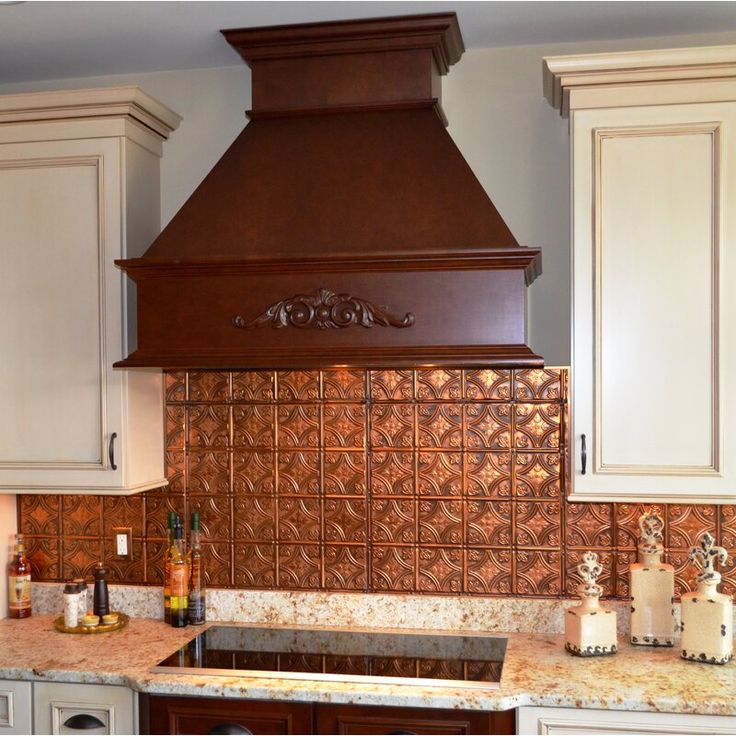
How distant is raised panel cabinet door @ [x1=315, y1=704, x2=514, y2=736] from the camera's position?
2281 mm

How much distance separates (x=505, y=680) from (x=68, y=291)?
1651mm

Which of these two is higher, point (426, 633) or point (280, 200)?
point (280, 200)

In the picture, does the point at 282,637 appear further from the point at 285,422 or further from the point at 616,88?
the point at 616,88

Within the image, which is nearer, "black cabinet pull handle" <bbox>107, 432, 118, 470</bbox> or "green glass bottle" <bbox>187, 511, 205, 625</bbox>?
"black cabinet pull handle" <bbox>107, 432, 118, 470</bbox>

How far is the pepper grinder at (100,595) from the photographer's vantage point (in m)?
2.89

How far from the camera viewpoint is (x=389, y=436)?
2879mm

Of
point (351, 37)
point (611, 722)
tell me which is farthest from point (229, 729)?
point (351, 37)

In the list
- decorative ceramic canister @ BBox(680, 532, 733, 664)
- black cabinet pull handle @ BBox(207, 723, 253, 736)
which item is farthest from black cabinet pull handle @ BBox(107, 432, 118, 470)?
decorative ceramic canister @ BBox(680, 532, 733, 664)

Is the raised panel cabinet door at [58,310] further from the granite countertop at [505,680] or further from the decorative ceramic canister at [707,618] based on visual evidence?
the decorative ceramic canister at [707,618]

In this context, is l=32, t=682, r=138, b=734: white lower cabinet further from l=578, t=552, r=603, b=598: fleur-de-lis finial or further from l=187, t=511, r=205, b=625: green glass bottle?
l=578, t=552, r=603, b=598: fleur-de-lis finial

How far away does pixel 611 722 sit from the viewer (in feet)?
7.39

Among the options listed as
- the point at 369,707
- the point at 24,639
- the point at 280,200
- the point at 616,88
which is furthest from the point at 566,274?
the point at 24,639

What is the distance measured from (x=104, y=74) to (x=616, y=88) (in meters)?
1.67

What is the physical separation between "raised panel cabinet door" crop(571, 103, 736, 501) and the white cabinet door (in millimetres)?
1598
